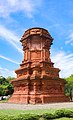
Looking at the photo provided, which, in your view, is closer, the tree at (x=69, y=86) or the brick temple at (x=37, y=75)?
the brick temple at (x=37, y=75)

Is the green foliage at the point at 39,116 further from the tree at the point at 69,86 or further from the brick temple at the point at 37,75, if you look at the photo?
the tree at the point at 69,86

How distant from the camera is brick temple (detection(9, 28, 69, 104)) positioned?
25578mm

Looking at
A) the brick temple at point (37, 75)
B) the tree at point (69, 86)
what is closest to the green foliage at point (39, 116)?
the brick temple at point (37, 75)

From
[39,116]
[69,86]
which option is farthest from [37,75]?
[69,86]

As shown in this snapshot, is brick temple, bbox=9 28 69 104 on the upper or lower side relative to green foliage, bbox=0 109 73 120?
upper

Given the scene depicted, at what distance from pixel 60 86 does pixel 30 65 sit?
5.03 meters

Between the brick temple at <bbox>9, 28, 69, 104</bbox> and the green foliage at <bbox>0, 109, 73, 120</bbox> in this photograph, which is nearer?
the green foliage at <bbox>0, 109, 73, 120</bbox>

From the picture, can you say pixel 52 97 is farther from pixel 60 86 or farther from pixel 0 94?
pixel 0 94

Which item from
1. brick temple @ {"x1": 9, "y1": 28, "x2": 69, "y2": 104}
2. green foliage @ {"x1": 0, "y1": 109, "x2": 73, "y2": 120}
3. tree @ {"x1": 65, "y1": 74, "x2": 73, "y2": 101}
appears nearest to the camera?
green foliage @ {"x1": 0, "y1": 109, "x2": 73, "y2": 120}

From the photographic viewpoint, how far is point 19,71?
1161 inches

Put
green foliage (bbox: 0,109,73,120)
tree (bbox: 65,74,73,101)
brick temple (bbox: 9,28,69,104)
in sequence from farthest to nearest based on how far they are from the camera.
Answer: tree (bbox: 65,74,73,101)
brick temple (bbox: 9,28,69,104)
green foliage (bbox: 0,109,73,120)

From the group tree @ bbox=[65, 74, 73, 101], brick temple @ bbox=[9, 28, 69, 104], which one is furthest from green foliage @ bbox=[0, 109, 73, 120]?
tree @ bbox=[65, 74, 73, 101]

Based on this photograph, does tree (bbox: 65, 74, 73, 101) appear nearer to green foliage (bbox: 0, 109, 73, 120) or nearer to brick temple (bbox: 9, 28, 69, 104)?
brick temple (bbox: 9, 28, 69, 104)

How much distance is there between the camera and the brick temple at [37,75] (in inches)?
1007
